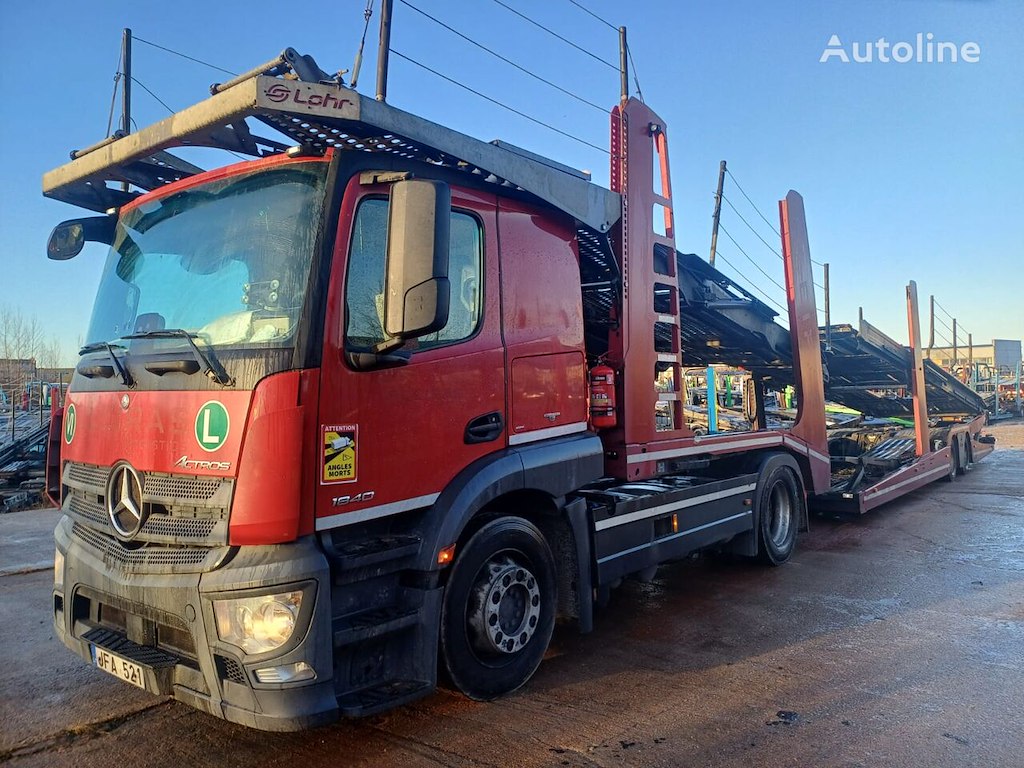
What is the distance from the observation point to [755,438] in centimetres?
653

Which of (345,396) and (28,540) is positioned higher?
(345,396)

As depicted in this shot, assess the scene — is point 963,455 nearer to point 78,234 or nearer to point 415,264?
point 415,264

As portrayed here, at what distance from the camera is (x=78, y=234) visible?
162 inches

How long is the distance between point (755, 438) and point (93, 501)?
5.39 meters

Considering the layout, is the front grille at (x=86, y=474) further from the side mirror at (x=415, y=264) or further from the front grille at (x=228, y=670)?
the side mirror at (x=415, y=264)

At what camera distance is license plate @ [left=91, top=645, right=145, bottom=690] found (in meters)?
2.85

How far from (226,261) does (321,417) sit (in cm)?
95

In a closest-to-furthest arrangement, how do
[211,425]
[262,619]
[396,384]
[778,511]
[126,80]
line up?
[262,619]
[211,425]
[396,384]
[778,511]
[126,80]

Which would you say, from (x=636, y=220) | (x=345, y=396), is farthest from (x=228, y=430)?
(x=636, y=220)

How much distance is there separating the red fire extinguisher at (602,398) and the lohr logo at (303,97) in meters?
2.58

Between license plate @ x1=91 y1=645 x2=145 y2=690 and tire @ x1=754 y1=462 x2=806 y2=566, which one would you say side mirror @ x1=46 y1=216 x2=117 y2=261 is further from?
tire @ x1=754 y1=462 x2=806 y2=566

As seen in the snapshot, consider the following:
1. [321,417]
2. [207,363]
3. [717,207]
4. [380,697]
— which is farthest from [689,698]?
[717,207]

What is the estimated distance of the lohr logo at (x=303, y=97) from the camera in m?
2.82

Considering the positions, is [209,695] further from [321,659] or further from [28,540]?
[28,540]
